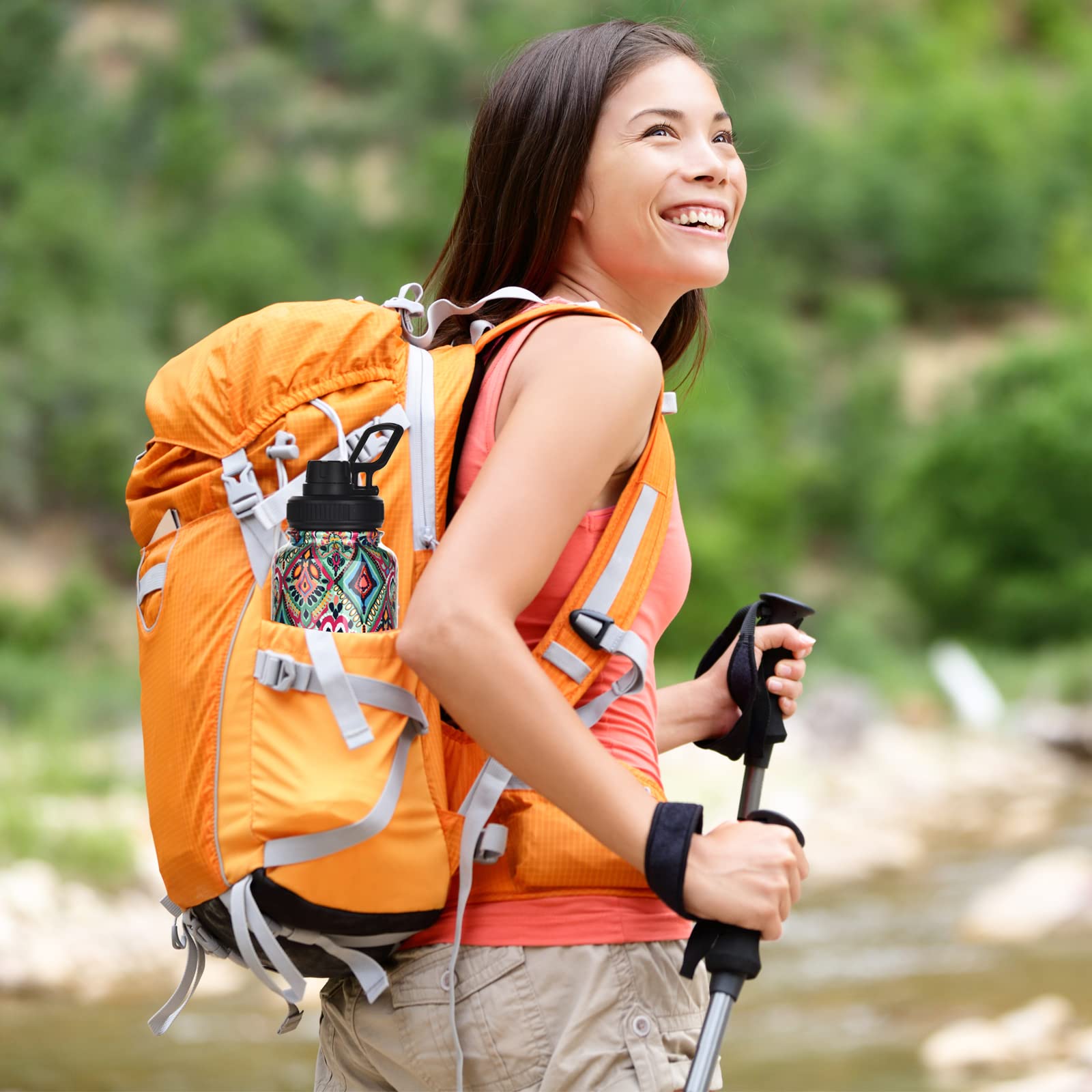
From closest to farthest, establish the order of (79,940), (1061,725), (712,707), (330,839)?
(330,839), (712,707), (79,940), (1061,725)

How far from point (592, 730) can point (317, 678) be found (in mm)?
275

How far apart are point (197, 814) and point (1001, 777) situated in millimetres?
11597

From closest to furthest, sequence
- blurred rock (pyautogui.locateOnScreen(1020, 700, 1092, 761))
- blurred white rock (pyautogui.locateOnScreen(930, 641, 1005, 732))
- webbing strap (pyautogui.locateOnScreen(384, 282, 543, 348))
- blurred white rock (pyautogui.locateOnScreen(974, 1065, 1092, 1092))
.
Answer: webbing strap (pyautogui.locateOnScreen(384, 282, 543, 348))
blurred white rock (pyautogui.locateOnScreen(974, 1065, 1092, 1092))
blurred rock (pyautogui.locateOnScreen(1020, 700, 1092, 761))
blurred white rock (pyautogui.locateOnScreen(930, 641, 1005, 732))

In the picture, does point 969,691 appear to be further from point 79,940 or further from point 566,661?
point 566,661

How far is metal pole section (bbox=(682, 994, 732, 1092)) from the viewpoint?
1.25 metres

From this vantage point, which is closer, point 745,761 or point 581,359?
point 581,359

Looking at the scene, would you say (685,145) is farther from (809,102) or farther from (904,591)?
(809,102)

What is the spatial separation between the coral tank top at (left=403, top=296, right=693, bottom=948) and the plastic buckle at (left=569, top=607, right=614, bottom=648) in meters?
0.04

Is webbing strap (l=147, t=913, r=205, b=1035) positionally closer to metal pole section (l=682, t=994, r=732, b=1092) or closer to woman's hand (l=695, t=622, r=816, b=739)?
metal pole section (l=682, t=994, r=732, b=1092)

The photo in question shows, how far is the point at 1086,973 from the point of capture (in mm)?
6543

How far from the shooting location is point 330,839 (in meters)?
1.20

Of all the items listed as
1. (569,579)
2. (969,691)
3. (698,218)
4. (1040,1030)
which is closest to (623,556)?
(569,579)

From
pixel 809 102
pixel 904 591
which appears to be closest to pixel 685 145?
pixel 904 591

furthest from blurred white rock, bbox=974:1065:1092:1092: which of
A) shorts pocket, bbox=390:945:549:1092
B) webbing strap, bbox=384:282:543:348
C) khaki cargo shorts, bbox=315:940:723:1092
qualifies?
webbing strap, bbox=384:282:543:348
